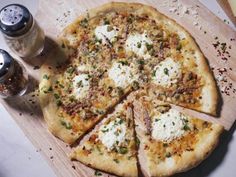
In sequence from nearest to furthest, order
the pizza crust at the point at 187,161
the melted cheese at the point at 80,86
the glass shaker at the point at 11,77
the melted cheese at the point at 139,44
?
the pizza crust at the point at 187,161, the glass shaker at the point at 11,77, the melted cheese at the point at 80,86, the melted cheese at the point at 139,44

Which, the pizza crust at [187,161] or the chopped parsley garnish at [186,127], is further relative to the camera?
the chopped parsley garnish at [186,127]

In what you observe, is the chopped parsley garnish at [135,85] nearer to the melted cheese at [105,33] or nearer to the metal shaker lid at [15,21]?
the melted cheese at [105,33]

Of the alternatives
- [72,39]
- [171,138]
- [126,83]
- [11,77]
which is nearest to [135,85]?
[126,83]

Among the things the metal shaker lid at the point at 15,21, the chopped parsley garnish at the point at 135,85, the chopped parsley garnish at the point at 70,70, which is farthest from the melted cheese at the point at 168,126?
the metal shaker lid at the point at 15,21

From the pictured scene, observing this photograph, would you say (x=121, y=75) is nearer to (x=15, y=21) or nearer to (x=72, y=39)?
(x=72, y=39)

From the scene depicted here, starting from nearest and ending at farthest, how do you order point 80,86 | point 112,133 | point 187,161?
point 187,161, point 112,133, point 80,86
